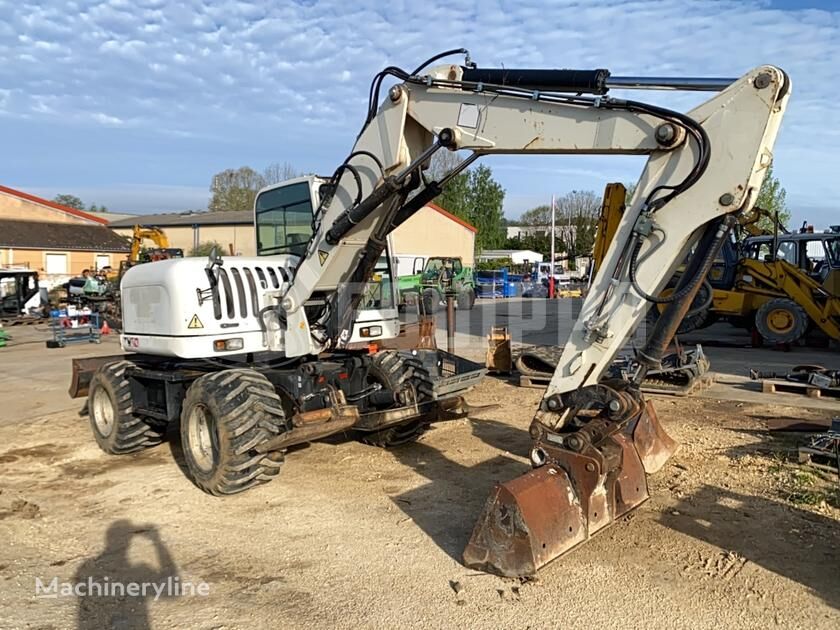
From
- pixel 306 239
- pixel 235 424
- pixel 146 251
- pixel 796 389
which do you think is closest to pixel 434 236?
pixel 146 251

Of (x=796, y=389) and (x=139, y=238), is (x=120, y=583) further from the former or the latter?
(x=139, y=238)

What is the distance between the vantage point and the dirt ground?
151 inches

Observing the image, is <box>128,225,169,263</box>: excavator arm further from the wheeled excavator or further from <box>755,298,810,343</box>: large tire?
<box>755,298,810,343</box>: large tire

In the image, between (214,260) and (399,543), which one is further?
(214,260)

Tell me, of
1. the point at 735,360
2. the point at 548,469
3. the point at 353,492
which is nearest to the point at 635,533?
the point at 548,469

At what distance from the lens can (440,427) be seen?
26.2 ft

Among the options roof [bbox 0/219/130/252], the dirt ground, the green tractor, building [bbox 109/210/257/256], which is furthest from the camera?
building [bbox 109/210/257/256]

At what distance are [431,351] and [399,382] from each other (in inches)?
26.5

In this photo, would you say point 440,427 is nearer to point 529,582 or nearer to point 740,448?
point 740,448

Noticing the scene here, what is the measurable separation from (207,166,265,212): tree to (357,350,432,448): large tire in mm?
58649

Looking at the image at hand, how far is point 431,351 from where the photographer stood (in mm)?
7352

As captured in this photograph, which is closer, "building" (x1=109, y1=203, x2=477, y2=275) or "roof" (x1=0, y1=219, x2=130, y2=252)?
"roof" (x1=0, y1=219, x2=130, y2=252)

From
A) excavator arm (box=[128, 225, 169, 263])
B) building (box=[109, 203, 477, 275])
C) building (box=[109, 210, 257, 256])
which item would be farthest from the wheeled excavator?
building (box=[109, 210, 257, 256])
